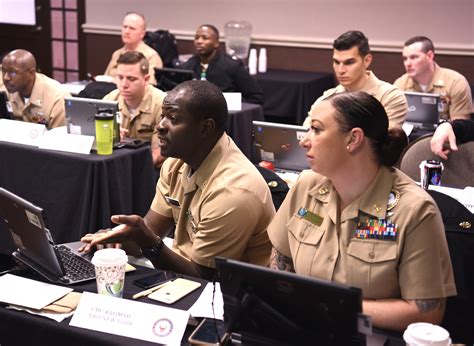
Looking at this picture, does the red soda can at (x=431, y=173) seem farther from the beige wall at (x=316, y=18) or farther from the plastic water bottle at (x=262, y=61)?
the plastic water bottle at (x=262, y=61)

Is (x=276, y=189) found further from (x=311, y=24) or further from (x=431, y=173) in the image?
(x=311, y=24)

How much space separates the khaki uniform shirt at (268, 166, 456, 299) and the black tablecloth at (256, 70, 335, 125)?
15.7 feet

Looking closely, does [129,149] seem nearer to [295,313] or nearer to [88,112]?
[88,112]

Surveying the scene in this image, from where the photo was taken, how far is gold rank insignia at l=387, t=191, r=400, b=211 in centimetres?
195

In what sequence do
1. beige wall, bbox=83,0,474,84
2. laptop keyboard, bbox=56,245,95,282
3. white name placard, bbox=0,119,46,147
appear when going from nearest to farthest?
laptop keyboard, bbox=56,245,95,282, white name placard, bbox=0,119,46,147, beige wall, bbox=83,0,474,84

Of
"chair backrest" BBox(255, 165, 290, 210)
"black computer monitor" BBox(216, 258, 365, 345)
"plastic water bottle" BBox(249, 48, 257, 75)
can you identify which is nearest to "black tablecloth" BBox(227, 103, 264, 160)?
"plastic water bottle" BBox(249, 48, 257, 75)

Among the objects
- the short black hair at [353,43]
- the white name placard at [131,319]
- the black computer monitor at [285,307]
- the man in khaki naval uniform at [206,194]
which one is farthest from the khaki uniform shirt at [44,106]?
the black computer monitor at [285,307]

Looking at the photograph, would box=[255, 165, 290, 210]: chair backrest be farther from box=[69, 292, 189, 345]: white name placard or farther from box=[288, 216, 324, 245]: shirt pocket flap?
box=[69, 292, 189, 345]: white name placard

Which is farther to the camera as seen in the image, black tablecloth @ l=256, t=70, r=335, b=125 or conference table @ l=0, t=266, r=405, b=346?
black tablecloth @ l=256, t=70, r=335, b=125

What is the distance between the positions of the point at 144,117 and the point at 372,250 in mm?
2845

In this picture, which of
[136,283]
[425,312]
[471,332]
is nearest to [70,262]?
[136,283]

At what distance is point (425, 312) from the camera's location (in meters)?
1.89

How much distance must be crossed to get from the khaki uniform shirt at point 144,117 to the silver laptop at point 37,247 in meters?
2.37

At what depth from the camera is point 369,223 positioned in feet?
6.46
